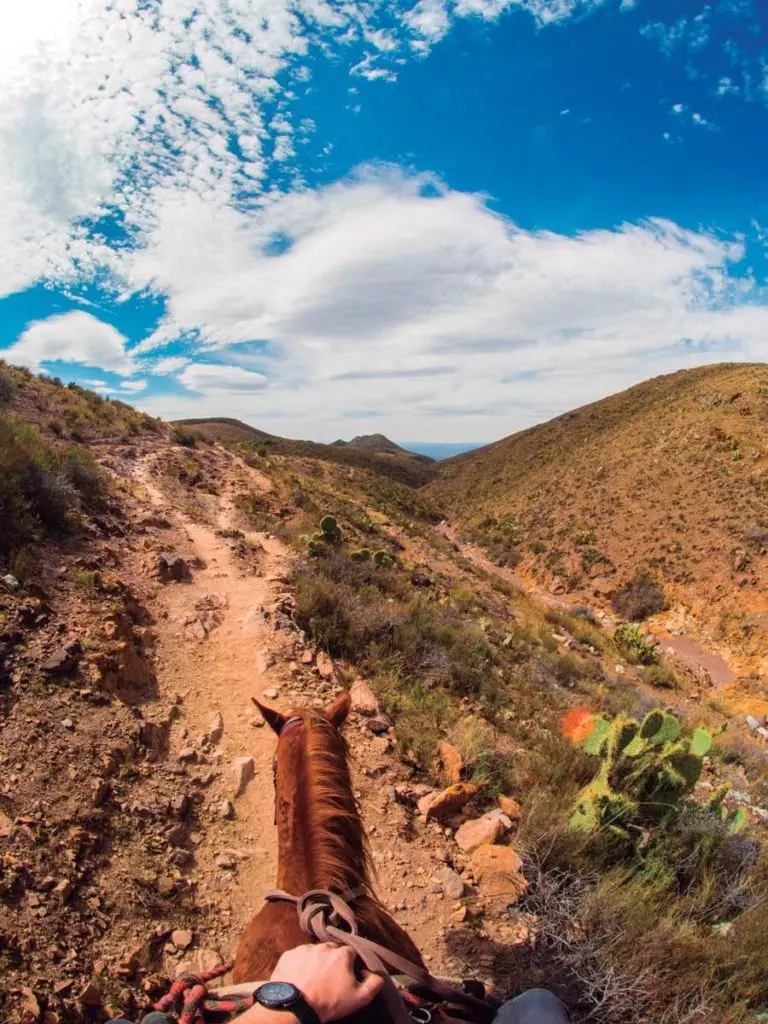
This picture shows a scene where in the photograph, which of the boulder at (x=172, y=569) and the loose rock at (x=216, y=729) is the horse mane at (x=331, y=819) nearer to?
the loose rock at (x=216, y=729)

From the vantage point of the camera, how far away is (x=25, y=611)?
5277 mm

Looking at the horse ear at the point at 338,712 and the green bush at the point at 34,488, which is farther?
the green bush at the point at 34,488

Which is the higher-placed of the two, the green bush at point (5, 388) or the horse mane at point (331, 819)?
the green bush at point (5, 388)

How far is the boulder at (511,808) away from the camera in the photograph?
4668 millimetres

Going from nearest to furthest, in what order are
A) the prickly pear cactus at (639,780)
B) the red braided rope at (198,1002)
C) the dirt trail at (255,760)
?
the red braided rope at (198,1002), the dirt trail at (255,760), the prickly pear cactus at (639,780)

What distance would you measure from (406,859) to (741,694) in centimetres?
1509

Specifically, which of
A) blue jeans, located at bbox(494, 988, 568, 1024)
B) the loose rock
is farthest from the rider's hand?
the loose rock

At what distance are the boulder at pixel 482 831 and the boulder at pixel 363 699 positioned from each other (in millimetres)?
1637

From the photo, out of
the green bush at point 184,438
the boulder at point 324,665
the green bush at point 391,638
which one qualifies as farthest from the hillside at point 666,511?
the green bush at point 184,438

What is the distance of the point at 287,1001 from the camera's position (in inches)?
59.1

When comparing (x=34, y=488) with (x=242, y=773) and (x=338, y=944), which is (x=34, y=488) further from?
(x=338, y=944)

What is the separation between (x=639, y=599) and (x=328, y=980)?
902 inches

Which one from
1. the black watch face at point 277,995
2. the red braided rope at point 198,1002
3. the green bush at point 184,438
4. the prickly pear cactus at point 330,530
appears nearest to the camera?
the black watch face at point 277,995

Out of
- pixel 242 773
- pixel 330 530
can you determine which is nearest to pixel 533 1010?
pixel 242 773
